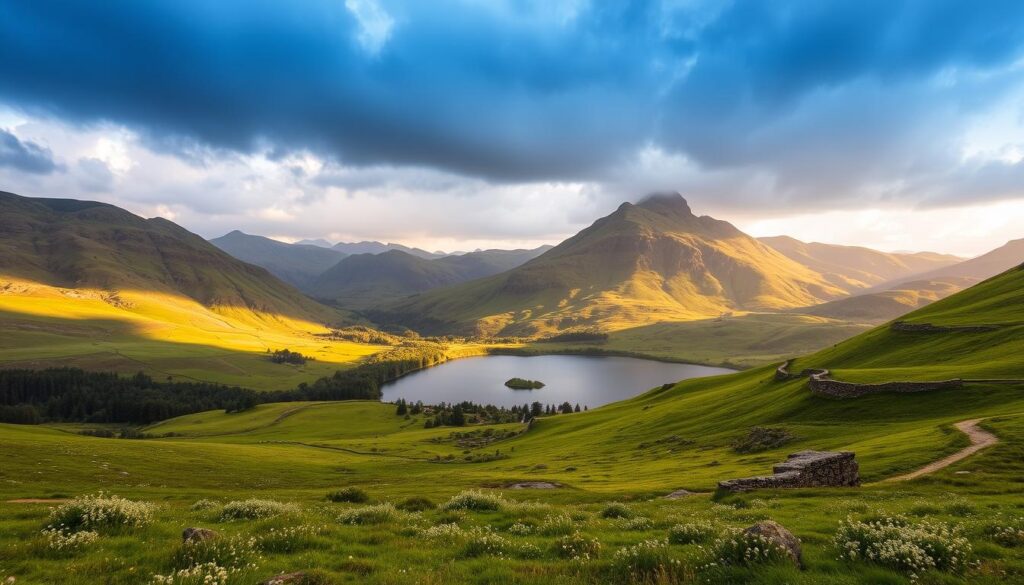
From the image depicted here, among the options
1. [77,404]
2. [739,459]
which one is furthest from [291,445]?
[77,404]

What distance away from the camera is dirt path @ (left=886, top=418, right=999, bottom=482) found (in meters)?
27.0

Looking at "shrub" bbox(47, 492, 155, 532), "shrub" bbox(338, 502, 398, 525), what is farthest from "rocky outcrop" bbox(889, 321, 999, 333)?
"shrub" bbox(47, 492, 155, 532)

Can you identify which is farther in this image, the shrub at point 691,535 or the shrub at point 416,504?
the shrub at point 416,504

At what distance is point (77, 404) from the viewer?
581ft

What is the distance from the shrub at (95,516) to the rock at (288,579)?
6.66 metres

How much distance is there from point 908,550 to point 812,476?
20.8m

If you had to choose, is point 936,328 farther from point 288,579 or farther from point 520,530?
point 288,579

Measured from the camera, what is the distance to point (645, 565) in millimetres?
9703

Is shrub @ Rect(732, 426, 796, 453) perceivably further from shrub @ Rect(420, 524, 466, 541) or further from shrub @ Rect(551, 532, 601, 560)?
shrub @ Rect(420, 524, 466, 541)

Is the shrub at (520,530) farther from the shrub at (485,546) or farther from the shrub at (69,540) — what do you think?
the shrub at (69,540)

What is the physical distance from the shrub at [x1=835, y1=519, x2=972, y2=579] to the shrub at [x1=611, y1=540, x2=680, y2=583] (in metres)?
3.75

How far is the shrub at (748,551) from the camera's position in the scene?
9.18 meters

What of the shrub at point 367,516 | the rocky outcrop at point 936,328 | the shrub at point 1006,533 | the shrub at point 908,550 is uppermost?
the rocky outcrop at point 936,328

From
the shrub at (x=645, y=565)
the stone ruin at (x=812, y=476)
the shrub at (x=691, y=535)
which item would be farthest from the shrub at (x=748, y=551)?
the stone ruin at (x=812, y=476)
